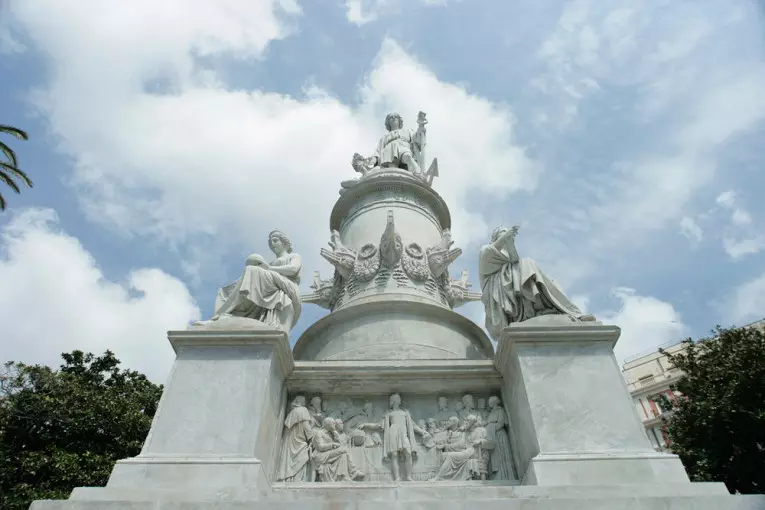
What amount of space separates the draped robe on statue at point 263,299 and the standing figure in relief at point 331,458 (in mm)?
1856

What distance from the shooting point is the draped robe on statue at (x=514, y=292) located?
8.65 meters

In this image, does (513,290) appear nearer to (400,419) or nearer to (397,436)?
(400,419)

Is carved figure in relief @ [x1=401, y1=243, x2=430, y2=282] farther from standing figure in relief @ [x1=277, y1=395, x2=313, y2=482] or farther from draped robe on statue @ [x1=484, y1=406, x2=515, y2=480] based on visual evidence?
standing figure in relief @ [x1=277, y1=395, x2=313, y2=482]

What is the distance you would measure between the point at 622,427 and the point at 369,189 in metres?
8.89

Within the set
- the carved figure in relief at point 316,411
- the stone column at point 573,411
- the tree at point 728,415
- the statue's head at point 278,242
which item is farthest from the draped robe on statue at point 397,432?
the tree at point 728,415

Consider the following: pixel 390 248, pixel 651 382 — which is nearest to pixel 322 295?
pixel 390 248

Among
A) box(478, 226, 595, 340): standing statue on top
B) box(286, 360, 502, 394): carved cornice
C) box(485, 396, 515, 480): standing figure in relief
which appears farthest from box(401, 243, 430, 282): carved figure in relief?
box(485, 396, 515, 480): standing figure in relief

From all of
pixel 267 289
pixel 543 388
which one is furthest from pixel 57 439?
pixel 543 388

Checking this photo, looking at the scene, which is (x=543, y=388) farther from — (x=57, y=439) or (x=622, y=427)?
(x=57, y=439)

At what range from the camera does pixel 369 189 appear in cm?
1414

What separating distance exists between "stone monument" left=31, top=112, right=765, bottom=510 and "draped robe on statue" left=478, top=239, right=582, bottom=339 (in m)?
0.02

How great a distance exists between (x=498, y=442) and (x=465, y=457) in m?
0.62

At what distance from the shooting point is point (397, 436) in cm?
786

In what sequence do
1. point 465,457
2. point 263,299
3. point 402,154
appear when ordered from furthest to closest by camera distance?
1. point 402,154
2. point 263,299
3. point 465,457
